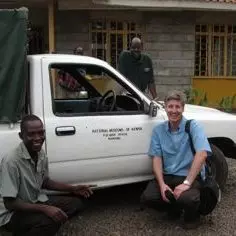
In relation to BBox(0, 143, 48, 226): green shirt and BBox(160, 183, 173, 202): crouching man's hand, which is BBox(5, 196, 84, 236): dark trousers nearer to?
BBox(0, 143, 48, 226): green shirt

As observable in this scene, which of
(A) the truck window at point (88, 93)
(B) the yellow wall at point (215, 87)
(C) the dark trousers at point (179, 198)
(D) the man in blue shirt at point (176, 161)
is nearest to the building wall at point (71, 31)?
(B) the yellow wall at point (215, 87)

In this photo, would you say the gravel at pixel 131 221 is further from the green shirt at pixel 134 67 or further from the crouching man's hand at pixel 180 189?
the green shirt at pixel 134 67

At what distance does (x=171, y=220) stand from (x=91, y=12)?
30.8ft

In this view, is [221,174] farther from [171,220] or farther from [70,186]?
[70,186]

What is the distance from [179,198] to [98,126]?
0.99m

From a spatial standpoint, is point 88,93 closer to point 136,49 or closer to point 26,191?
point 136,49

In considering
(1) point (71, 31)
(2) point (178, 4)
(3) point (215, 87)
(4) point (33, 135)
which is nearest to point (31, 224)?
(4) point (33, 135)

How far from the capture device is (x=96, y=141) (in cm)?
505

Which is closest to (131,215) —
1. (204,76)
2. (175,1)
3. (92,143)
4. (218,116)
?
(92,143)

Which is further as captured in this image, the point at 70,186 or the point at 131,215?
the point at 131,215

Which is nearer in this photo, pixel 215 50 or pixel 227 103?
pixel 227 103

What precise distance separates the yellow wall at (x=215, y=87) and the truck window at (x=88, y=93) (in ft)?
28.8

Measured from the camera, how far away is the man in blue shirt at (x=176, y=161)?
16.1 ft

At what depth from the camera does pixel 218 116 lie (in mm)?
5848
